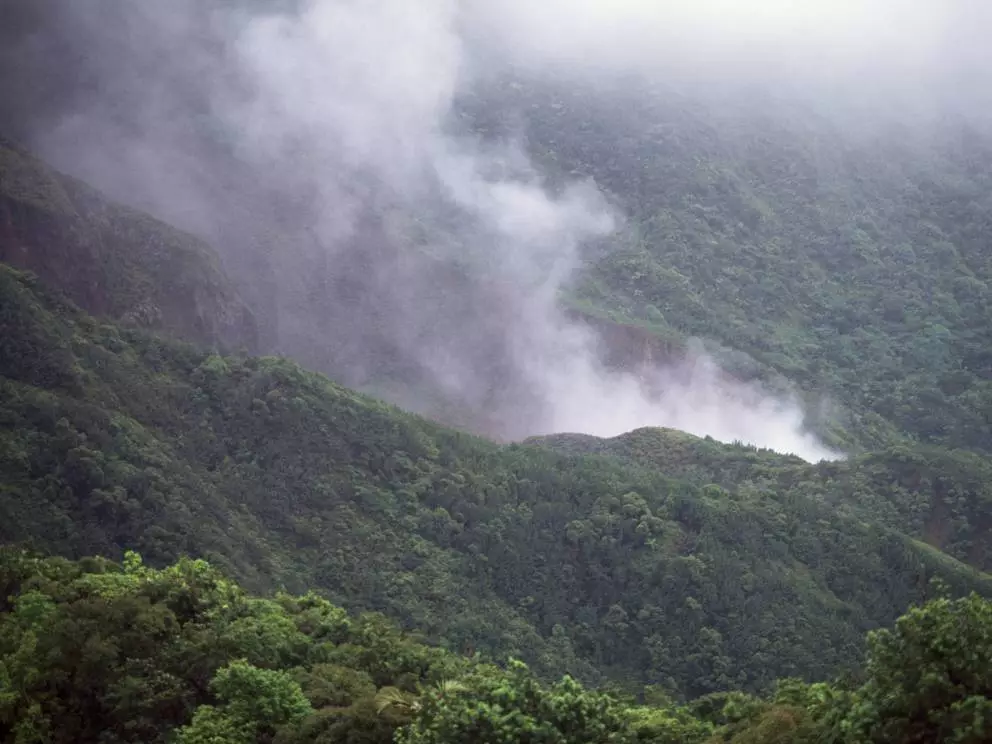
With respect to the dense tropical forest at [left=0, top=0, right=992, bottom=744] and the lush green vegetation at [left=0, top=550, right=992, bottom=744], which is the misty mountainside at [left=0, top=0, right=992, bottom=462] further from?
the lush green vegetation at [left=0, top=550, right=992, bottom=744]

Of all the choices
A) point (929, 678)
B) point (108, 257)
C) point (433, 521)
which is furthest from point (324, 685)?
point (108, 257)

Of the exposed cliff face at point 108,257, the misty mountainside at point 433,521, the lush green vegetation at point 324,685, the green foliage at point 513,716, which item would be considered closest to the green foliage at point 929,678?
the lush green vegetation at point 324,685

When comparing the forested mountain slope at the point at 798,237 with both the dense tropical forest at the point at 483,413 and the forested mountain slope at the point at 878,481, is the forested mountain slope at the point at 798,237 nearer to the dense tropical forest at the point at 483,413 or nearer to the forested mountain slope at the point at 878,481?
the dense tropical forest at the point at 483,413

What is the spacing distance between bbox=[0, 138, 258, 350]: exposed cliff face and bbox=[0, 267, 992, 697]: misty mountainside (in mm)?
13971

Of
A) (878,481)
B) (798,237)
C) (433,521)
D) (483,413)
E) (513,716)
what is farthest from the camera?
(798,237)

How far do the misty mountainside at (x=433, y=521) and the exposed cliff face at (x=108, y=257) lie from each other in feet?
45.8

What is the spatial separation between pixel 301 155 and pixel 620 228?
3854 cm

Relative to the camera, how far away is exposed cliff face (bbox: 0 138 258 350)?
82000 millimetres

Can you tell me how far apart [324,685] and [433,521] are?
129 ft

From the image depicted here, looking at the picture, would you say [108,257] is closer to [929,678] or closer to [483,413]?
[483,413]

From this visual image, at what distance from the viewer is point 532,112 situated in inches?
6348

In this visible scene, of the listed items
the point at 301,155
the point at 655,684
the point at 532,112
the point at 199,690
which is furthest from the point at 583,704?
the point at 532,112

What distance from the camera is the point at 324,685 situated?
25.9m

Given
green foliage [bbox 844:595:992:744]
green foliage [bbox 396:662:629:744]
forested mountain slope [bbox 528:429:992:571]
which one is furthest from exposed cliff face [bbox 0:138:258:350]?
green foliage [bbox 844:595:992:744]
